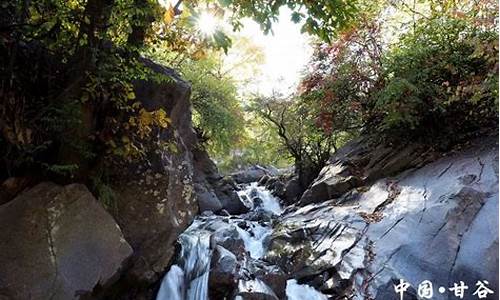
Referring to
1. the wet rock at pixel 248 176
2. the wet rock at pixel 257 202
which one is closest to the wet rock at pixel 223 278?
the wet rock at pixel 257 202

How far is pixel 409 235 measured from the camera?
5.82 meters

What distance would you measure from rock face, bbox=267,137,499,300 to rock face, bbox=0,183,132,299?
286 cm

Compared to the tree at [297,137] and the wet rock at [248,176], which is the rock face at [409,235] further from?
the wet rock at [248,176]

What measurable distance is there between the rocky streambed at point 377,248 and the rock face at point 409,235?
0.01 m

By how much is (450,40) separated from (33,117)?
7.52m

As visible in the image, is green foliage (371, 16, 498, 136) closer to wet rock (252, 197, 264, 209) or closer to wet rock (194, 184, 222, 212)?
wet rock (194, 184, 222, 212)

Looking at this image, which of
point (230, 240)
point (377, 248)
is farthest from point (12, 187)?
point (377, 248)

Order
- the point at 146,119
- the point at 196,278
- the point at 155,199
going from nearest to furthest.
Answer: the point at 146,119 → the point at 155,199 → the point at 196,278

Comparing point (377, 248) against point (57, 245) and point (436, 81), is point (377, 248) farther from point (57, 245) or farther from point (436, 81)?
point (57, 245)

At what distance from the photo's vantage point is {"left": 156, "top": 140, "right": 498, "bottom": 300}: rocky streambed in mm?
5047

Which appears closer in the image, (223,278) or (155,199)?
(155,199)

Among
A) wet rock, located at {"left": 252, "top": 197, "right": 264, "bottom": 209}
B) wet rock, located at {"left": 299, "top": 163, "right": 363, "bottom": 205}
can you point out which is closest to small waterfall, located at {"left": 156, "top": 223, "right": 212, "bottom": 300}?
wet rock, located at {"left": 299, "top": 163, "right": 363, "bottom": 205}

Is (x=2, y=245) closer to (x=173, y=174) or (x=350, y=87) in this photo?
(x=173, y=174)

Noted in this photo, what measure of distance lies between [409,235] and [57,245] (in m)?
4.65
